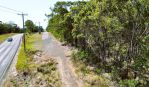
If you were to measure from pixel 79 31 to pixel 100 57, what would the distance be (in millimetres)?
5072

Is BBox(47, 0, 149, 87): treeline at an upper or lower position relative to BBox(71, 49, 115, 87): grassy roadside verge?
upper

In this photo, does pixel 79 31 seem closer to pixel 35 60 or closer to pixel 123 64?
pixel 35 60

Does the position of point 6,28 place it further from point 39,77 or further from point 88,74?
point 88,74

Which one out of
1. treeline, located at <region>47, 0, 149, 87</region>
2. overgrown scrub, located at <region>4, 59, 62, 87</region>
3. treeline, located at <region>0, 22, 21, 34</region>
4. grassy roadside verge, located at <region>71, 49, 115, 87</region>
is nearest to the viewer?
treeline, located at <region>47, 0, 149, 87</region>

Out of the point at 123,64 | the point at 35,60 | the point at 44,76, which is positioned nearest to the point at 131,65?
the point at 123,64

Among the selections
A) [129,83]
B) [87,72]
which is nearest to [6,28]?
[87,72]

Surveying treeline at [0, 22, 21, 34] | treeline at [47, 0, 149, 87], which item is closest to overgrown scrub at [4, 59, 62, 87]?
treeline at [47, 0, 149, 87]

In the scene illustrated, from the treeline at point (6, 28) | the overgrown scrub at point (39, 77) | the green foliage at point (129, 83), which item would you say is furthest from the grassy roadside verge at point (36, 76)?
the treeline at point (6, 28)

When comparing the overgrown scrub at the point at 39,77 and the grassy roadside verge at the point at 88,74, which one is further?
the overgrown scrub at the point at 39,77

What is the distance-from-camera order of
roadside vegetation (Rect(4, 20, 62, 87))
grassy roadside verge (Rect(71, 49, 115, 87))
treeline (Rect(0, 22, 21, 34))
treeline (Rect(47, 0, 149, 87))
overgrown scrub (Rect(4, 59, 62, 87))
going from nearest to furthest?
treeline (Rect(47, 0, 149, 87)) < grassy roadside verge (Rect(71, 49, 115, 87)) < overgrown scrub (Rect(4, 59, 62, 87)) < roadside vegetation (Rect(4, 20, 62, 87)) < treeline (Rect(0, 22, 21, 34))

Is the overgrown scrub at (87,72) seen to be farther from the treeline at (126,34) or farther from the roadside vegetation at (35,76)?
the roadside vegetation at (35,76)

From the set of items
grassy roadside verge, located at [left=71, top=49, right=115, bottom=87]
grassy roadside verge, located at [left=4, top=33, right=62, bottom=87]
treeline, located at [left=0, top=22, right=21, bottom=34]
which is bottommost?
grassy roadside verge, located at [left=4, top=33, right=62, bottom=87]

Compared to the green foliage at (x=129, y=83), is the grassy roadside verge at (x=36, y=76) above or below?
below

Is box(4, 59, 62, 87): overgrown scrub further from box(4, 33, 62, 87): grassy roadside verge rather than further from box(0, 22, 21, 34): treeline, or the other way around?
box(0, 22, 21, 34): treeline
